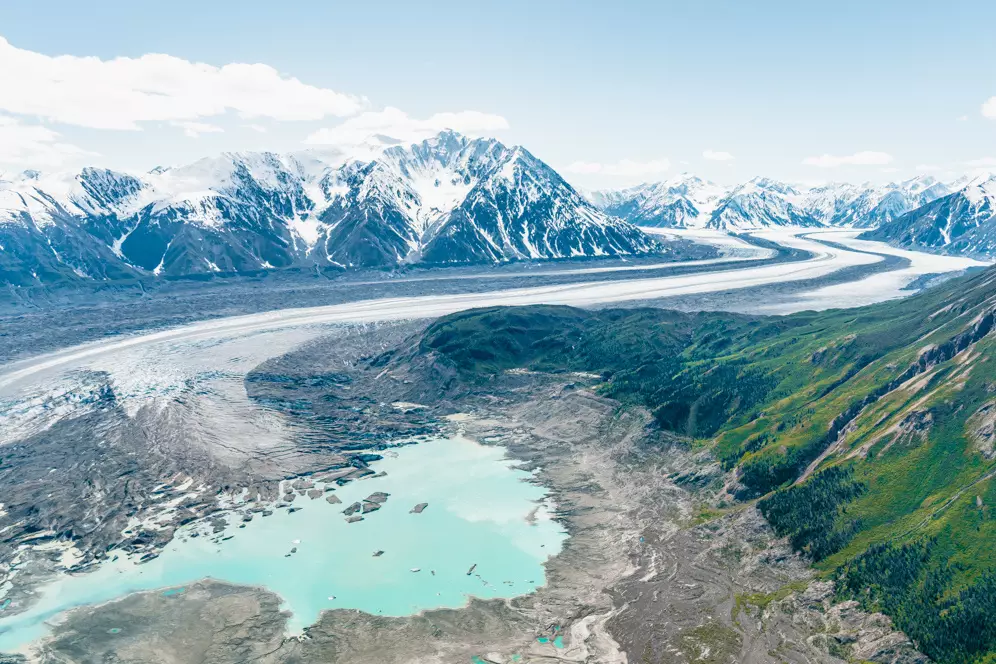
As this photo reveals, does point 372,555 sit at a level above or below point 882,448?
below

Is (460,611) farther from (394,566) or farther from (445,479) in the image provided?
(445,479)

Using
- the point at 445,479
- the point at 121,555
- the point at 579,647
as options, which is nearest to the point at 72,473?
the point at 121,555

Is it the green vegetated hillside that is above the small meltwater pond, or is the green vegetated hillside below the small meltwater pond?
above

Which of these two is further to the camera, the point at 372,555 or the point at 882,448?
the point at 372,555

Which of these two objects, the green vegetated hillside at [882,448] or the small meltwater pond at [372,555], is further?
the small meltwater pond at [372,555]

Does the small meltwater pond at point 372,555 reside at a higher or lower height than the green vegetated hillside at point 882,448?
lower
